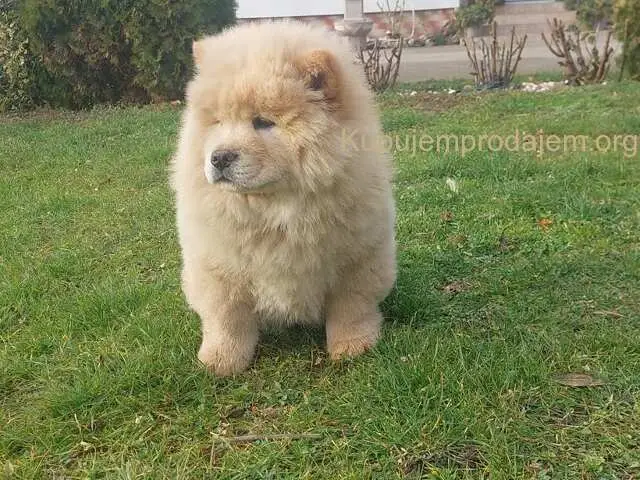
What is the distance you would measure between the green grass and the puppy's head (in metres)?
0.78

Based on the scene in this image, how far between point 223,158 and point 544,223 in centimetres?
245

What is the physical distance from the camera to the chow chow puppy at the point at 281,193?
203 centimetres

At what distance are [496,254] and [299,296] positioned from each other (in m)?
1.55

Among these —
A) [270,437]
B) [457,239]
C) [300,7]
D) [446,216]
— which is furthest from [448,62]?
[270,437]

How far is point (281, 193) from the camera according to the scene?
2.11 meters

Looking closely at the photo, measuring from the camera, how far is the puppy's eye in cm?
205

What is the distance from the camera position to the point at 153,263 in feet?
12.0

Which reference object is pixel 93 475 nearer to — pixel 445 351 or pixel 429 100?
pixel 445 351

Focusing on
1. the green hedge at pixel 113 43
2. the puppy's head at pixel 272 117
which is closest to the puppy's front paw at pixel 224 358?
the puppy's head at pixel 272 117

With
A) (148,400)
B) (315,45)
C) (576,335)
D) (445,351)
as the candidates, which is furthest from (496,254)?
(148,400)

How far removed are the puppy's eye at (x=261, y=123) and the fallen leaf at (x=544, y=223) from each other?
2.22 meters

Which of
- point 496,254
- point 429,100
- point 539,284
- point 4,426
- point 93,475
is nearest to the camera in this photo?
point 93,475

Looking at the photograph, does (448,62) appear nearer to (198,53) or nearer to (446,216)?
(446,216)

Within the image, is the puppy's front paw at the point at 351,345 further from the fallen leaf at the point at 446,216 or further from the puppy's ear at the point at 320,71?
the fallen leaf at the point at 446,216
